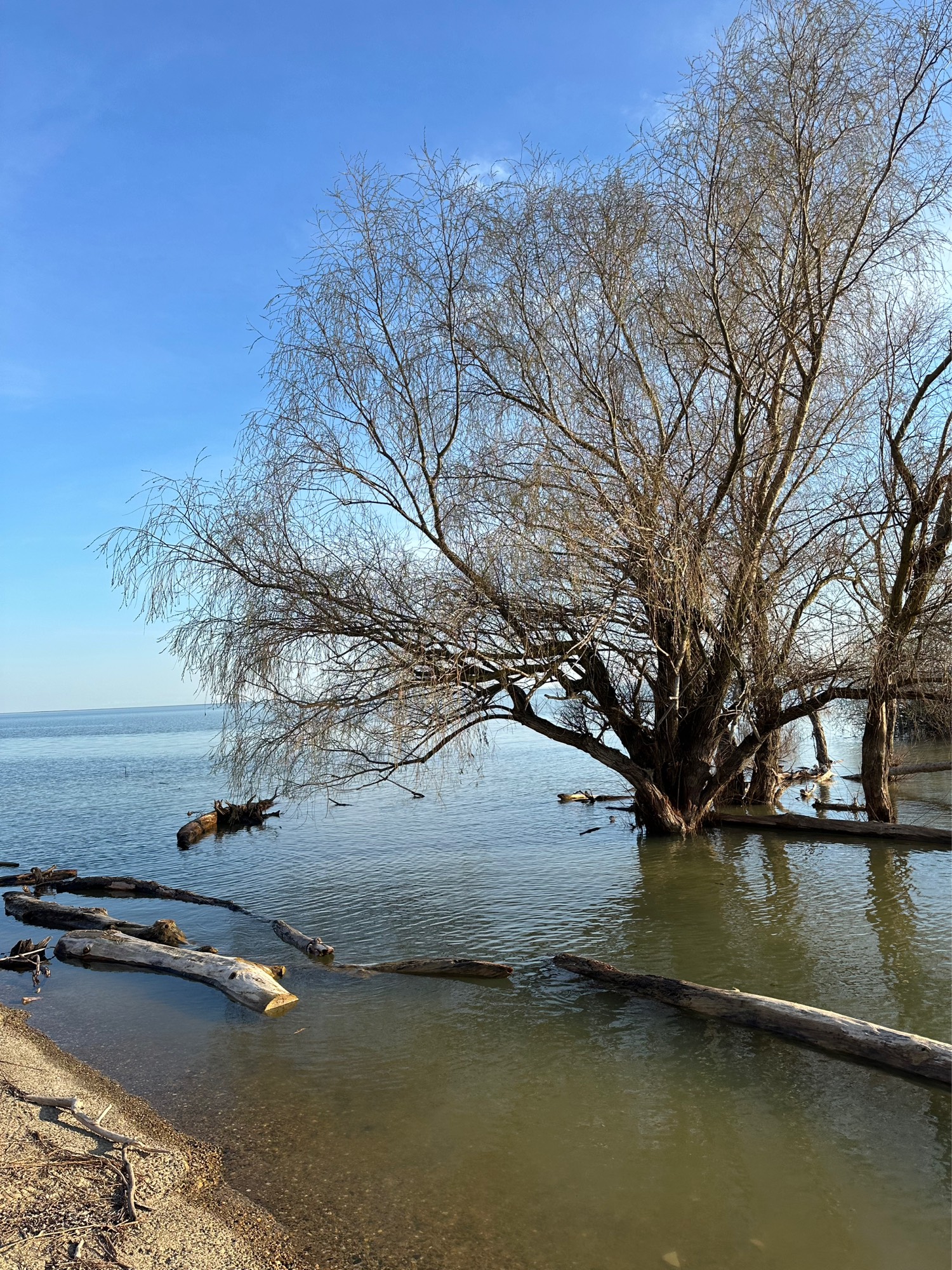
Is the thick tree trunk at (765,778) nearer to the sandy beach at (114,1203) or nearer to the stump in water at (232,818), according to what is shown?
the stump in water at (232,818)

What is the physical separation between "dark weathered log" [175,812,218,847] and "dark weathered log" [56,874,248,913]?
13.4 ft

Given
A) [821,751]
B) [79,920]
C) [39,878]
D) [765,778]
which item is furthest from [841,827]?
[39,878]

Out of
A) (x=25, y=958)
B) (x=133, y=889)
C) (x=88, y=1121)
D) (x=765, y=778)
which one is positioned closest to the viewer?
(x=88, y=1121)

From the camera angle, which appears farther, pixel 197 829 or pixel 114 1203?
pixel 197 829

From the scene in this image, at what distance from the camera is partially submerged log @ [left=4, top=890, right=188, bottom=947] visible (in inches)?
367

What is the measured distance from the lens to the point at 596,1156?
483cm

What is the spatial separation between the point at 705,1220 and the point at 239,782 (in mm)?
8681

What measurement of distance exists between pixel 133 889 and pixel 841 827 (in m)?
11.5

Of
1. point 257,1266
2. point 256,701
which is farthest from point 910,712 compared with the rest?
point 257,1266

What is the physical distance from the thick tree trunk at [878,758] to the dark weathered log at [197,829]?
13088 mm

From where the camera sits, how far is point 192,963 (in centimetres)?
838

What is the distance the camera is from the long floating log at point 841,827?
13160mm

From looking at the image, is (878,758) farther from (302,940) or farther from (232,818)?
(232,818)

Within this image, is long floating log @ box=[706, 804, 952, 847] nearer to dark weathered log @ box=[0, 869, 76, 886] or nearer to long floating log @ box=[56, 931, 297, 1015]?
long floating log @ box=[56, 931, 297, 1015]
